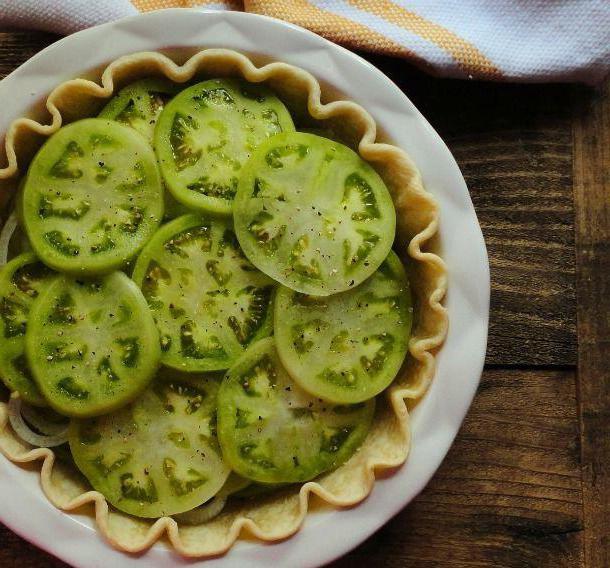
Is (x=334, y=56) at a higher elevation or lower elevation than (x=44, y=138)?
higher

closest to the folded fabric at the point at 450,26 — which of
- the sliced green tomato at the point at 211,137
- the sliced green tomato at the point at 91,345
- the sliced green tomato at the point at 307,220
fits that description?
the sliced green tomato at the point at 211,137

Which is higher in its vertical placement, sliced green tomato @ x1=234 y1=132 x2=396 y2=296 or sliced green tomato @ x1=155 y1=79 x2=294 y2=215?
sliced green tomato @ x1=155 y1=79 x2=294 y2=215

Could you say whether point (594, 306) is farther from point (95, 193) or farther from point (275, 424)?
point (95, 193)

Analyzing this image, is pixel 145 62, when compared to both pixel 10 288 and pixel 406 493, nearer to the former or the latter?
pixel 10 288

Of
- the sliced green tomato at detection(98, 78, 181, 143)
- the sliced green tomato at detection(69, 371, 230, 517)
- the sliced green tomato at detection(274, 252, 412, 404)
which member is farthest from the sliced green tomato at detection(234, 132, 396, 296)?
the sliced green tomato at detection(69, 371, 230, 517)

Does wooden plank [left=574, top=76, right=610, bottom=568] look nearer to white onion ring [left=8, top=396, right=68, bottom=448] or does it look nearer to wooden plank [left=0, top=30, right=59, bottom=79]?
white onion ring [left=8, top=396, right=68, bottom=448]

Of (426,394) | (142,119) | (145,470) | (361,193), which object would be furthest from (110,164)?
(426,394)
